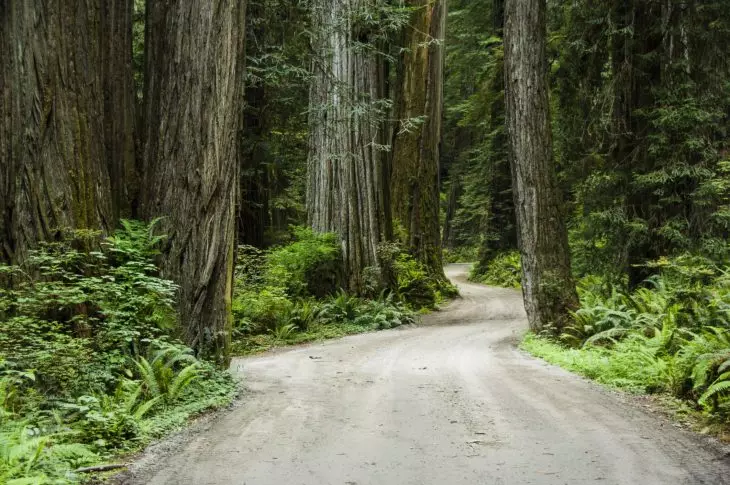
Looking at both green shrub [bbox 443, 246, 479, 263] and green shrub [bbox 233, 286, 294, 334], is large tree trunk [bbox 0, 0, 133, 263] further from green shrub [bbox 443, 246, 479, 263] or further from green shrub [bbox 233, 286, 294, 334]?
green shrub [bbox 443, 246, 479, 263]

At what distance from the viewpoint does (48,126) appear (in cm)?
663

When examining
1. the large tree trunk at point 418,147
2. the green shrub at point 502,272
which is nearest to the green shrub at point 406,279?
the large tree trunk at point 418,147

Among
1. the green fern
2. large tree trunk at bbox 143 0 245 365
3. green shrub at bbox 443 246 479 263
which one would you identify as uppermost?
large tree trunk at bbox 143 0 245 365

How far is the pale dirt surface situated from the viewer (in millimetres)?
4656

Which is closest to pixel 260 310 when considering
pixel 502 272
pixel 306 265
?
pixel 306 265

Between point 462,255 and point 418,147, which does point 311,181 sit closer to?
point 418,147

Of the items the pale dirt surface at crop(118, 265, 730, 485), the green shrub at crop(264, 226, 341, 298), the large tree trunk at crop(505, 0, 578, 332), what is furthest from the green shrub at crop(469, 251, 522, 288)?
the pale dirt surface at crop(118, 265, 730, 485)

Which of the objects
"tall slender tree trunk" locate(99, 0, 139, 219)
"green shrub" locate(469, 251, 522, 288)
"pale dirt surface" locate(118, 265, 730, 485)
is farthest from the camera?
"green shrub" locate(469, 251, 522, 288)

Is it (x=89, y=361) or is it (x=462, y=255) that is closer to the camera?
(x=89, y=361)

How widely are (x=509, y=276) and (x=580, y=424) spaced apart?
2039 centimetres

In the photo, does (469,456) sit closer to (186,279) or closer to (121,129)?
(186,279)

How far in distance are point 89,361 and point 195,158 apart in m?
2.85

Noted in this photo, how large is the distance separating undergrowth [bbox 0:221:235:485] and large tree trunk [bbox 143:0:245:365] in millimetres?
361

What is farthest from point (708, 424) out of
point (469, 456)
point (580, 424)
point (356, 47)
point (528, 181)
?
point (356, 47)
